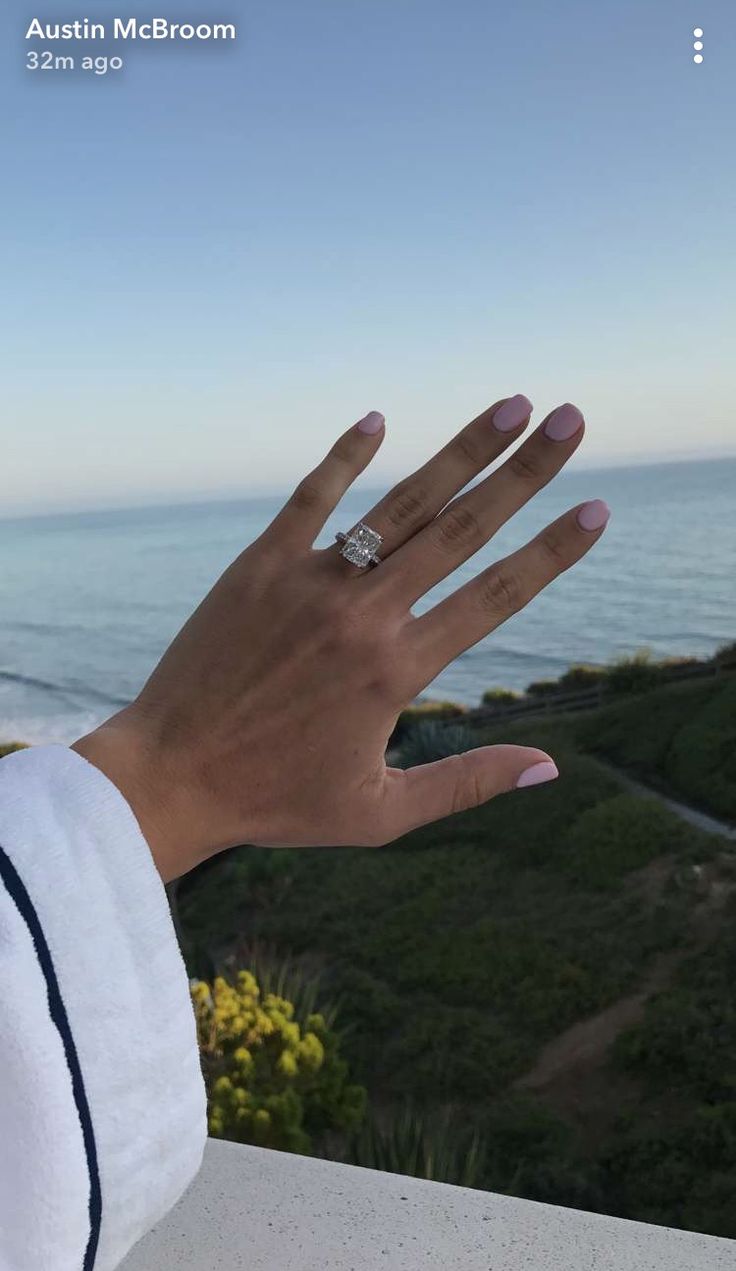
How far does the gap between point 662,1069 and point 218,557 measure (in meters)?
31.5

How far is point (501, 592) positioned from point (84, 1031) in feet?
1.51

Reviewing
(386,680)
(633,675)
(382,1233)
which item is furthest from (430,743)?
(386,680)

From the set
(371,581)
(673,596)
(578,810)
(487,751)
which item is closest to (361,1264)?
Answer: (487,751)

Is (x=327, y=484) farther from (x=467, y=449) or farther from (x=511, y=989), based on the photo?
(x=511, y=989)

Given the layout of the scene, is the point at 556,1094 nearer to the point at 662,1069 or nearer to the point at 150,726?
the point at 662,1069

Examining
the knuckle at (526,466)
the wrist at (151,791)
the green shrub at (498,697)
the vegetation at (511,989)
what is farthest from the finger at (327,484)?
the green shrub at (498,697)

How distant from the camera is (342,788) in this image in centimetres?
73

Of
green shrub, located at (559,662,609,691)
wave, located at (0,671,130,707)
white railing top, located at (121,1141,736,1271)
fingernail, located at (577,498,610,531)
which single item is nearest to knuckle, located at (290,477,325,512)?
fingernail, located at (577,498,610,531)

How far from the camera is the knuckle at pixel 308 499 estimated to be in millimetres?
841

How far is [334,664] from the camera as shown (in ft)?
2.43

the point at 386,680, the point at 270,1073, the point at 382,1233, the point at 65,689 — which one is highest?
the point at 386,680

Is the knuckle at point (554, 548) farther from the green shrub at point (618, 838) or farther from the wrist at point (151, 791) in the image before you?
the green shrub at point (618, 838)

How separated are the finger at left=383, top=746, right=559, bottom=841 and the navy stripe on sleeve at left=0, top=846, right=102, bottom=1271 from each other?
30cm

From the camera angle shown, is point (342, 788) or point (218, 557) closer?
point (342, 788)
